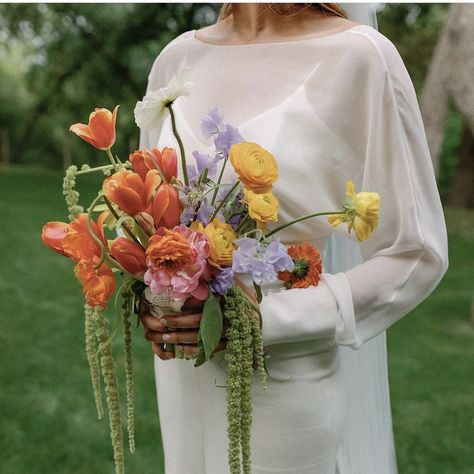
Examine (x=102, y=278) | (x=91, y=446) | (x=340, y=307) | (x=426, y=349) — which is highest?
(x=102, y=278)

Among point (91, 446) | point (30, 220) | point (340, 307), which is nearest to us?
point (340, 307)

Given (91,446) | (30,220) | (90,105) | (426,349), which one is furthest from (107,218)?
(90,105)

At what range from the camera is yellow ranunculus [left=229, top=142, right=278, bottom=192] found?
119 cm

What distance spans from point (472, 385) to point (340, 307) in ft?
11.3

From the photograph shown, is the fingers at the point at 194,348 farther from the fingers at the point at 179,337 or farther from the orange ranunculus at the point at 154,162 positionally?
the orange ranunculus at the point at 154,162

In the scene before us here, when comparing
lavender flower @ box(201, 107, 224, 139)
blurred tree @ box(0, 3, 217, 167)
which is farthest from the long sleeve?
blurred tree @ box(0, 3, 217, 167)

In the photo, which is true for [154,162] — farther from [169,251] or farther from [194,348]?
[194,348]

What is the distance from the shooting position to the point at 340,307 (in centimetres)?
141

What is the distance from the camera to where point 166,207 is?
3.97ft

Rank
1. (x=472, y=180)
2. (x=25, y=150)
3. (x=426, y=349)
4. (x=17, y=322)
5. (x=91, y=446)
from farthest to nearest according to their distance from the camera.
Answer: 1. (x=25, y=150)
2. (x=472, y=180)
3. (x=17, y=322)
4. (x=426, y=349)
5. (x=91, y=446)

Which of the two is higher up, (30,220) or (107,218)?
(107,218)

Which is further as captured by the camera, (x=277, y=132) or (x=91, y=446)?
(x=91, y=446)

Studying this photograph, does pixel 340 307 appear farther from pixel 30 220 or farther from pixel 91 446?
pixel 30 220

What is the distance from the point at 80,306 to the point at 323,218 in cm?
478
